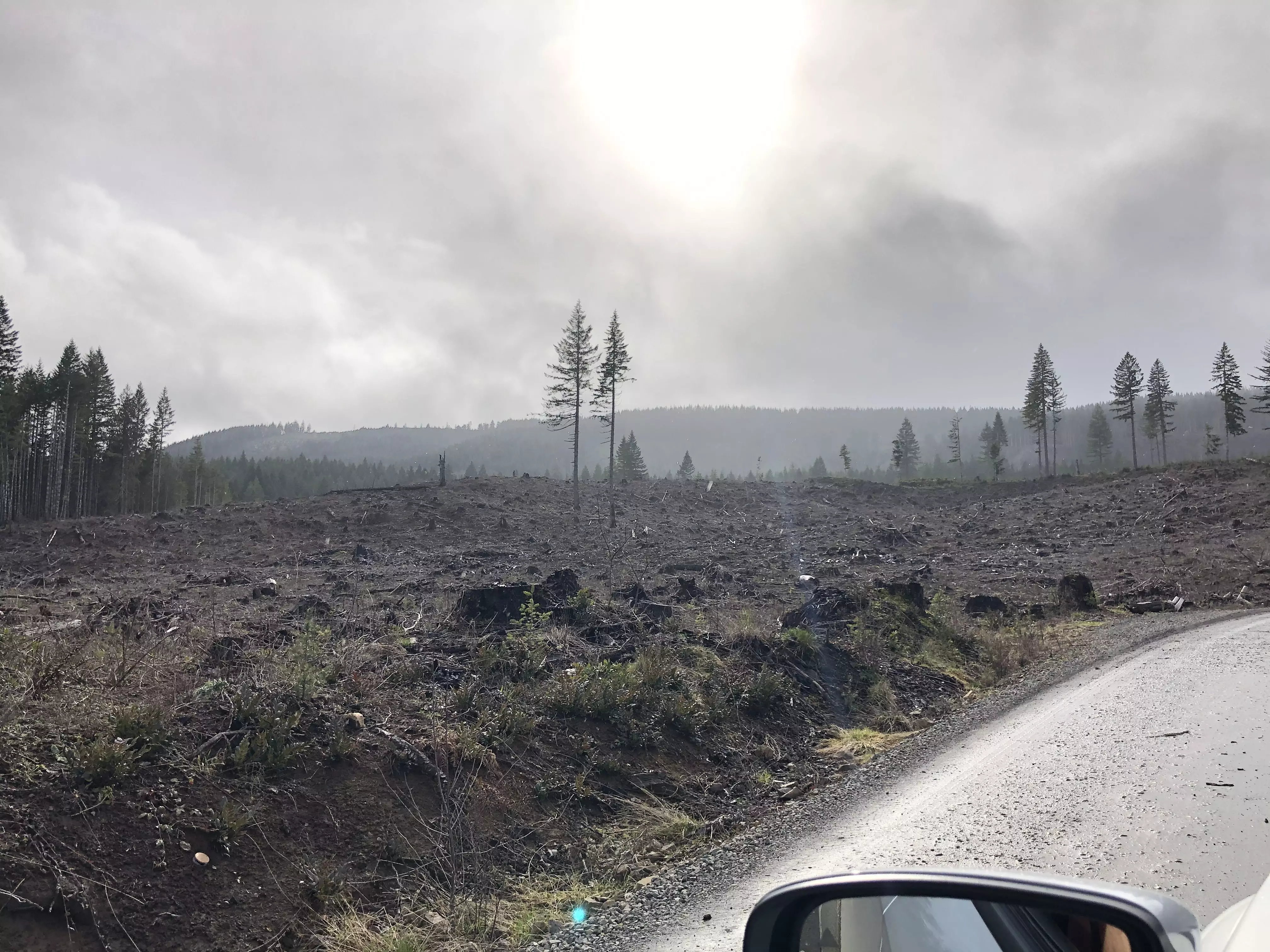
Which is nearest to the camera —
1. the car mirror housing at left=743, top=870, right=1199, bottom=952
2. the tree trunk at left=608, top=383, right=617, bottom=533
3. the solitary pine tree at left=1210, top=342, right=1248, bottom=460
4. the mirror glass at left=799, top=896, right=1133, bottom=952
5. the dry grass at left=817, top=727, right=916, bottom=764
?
the car mirror housing at left=743, top=870, right=1199, bottom=952

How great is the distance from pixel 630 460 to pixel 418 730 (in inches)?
3316

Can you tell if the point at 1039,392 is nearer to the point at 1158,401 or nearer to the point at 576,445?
the point at 1158,401

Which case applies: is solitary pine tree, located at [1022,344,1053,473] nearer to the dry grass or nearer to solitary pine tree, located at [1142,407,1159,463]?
solitary pine tree, located at [1142,407,1159,463]

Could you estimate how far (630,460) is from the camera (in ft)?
298

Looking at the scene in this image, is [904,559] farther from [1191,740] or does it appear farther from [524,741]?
[524,741]

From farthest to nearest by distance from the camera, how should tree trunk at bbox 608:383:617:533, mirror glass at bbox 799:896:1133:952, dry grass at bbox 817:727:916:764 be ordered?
tree trunk at bbox 608:383:617:533, dry grass at bbox 817:727:916:764, mirror glass at bbox 799:896:1133:952

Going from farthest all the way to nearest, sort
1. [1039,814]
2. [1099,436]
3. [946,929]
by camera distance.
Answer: [1099,436]
[1039,814]
[946,929]

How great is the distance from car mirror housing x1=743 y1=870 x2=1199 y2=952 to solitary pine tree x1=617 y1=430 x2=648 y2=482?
272 feet

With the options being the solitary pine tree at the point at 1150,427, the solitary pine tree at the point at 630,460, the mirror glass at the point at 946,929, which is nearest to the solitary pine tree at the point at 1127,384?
the solitary pine tree at the point at 1150,427

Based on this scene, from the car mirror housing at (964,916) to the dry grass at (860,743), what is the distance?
6169 mm

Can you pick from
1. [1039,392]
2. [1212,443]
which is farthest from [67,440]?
[1212,443]

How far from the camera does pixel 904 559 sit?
2895 centimetres

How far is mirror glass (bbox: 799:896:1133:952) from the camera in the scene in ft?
5.90

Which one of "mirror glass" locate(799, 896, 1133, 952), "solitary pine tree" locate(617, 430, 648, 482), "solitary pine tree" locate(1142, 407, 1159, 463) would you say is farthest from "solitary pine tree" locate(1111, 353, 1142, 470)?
"mirror glass" locate(799, 896, 1133, 952)
